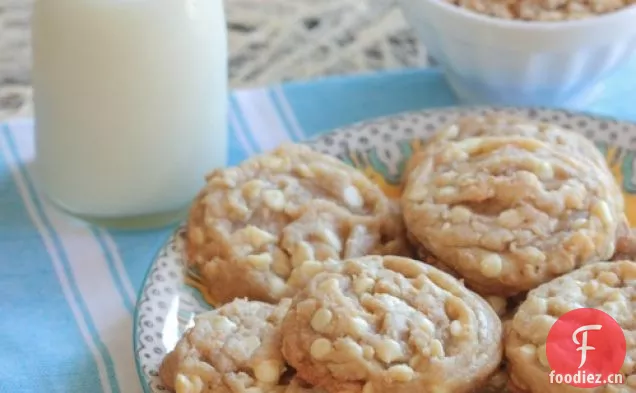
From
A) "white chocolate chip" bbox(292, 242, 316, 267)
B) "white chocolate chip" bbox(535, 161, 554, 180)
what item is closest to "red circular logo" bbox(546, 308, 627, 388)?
"white chocolate chip" bbox(535, 161, 554, 180)

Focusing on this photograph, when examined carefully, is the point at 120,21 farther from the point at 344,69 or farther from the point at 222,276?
the point at 344,69

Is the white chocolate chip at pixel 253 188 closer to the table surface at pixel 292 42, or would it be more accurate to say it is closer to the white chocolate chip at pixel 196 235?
the white chocolate chip at pixel 196 235

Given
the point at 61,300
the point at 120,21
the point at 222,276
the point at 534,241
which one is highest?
the point at 120,21

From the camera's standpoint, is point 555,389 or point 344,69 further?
point 344,69

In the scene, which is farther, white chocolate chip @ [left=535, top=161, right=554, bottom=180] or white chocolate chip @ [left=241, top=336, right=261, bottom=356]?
white chocolate chip @ [left=535, top=161, right=554, bottom=180]

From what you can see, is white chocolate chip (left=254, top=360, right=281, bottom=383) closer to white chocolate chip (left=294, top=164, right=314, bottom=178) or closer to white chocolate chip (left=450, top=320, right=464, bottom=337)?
white chocolate chip (left=450, top=320, right=464, bottom=337)

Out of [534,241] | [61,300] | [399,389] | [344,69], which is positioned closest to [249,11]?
[344,69]
